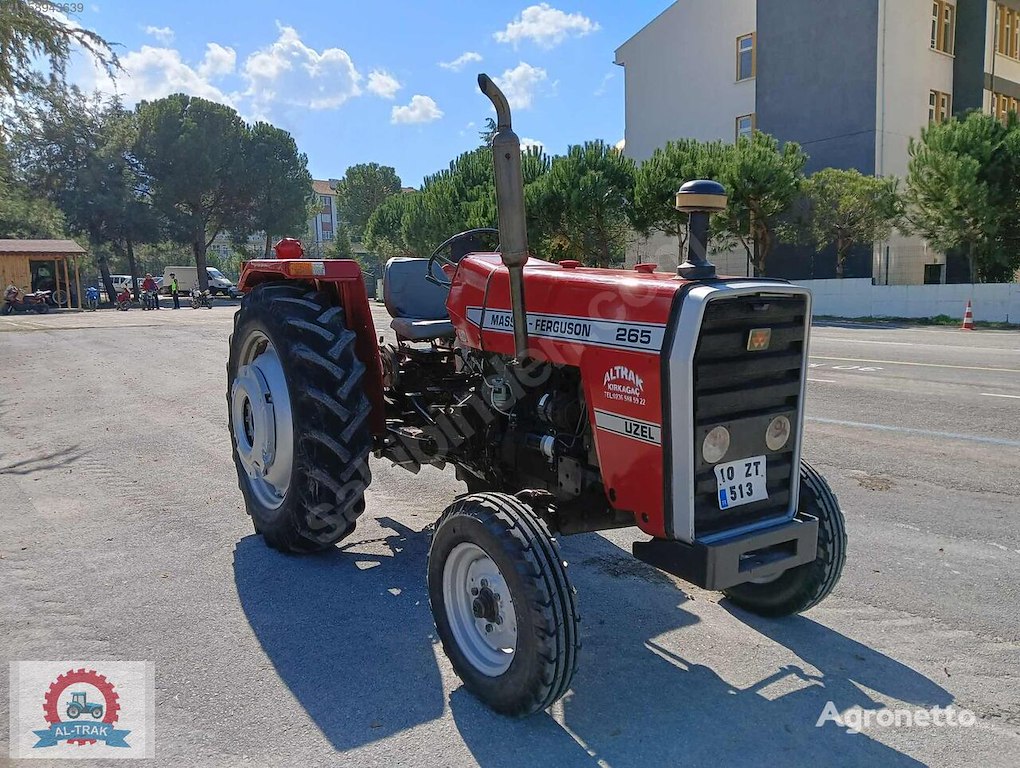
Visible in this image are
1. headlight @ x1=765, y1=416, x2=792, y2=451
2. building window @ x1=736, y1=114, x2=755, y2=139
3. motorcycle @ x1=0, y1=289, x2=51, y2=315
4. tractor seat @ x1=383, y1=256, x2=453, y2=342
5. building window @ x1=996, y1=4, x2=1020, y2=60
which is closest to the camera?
headlight @ x1=765, y1=416, x2=792, y2=451

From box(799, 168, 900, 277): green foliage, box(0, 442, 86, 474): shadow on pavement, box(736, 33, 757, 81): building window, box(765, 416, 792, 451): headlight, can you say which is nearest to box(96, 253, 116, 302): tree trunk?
box(736, 33, 757, 81): building window

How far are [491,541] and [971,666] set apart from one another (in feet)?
6.60

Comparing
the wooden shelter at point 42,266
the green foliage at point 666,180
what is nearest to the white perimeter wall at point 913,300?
the green foliage at point 666,180

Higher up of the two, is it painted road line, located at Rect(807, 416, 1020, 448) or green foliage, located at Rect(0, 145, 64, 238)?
green foliage, located at Rect(0, 145, 64, 238)

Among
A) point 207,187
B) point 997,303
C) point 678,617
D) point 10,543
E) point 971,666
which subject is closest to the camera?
point 971,666

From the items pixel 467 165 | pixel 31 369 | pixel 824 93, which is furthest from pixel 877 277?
pixel 31 369

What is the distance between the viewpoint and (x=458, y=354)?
4.09 m

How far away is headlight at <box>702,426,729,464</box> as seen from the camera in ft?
8.99

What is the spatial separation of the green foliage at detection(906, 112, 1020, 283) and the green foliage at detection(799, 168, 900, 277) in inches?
33.8

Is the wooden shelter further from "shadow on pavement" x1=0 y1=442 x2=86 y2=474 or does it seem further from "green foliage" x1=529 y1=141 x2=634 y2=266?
"shadow on pavement" x1=0 y1=442 x2=86 y2=474

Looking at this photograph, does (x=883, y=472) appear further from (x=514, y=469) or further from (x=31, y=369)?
(x=31, y=369)

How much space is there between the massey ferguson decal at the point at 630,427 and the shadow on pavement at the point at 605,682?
3.21 ft

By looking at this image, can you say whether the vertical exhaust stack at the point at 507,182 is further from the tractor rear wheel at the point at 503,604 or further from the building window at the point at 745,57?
the building window at the point at 745,57

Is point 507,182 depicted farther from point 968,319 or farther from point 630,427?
point 968,319
